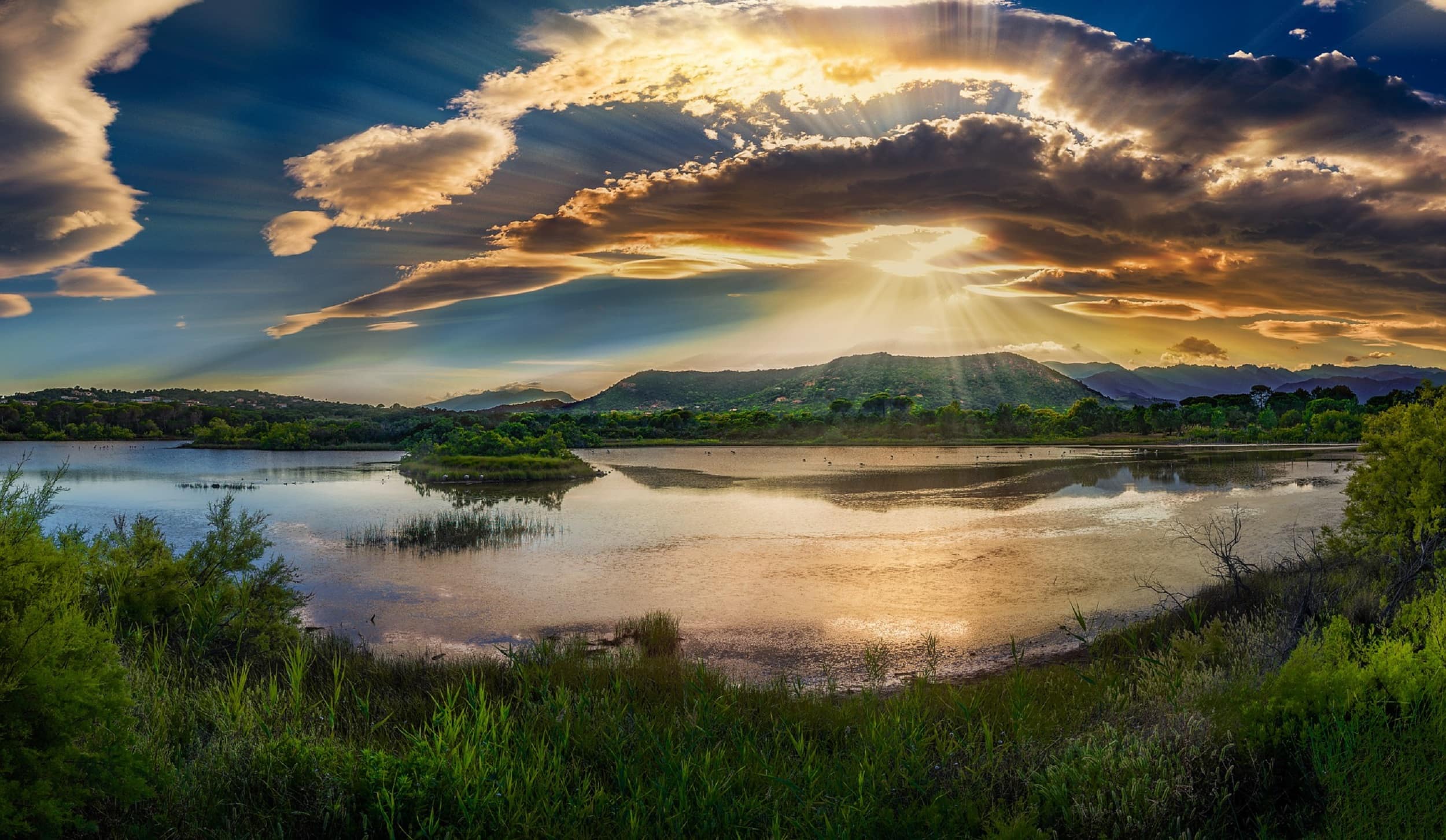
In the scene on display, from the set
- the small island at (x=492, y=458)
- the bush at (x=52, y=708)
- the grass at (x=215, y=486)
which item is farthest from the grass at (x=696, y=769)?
the small island at (x=492, y=458)

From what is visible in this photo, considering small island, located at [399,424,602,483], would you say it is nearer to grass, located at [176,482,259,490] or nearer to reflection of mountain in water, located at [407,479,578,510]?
reflection of mountain in water, located at [407,479,578,510]

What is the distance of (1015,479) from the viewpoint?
4288 cm

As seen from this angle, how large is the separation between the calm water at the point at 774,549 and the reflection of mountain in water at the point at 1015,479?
324 millimetres

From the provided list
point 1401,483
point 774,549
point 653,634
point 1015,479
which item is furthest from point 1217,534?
point 1015,479

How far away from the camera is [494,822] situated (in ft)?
14.3

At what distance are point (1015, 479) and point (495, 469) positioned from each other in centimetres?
3084

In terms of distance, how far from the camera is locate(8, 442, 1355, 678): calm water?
14047 millimetres

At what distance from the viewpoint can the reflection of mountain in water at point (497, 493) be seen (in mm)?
33938

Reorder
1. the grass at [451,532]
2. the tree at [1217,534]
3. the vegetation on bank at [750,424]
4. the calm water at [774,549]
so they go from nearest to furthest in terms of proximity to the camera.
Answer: the calm water at [774,549] → the tree at [1217,534] → the grass at [451,532] → the vegetation on bank at [750,424]

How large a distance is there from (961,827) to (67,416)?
126242 millimetres

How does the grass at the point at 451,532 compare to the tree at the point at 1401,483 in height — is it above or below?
below

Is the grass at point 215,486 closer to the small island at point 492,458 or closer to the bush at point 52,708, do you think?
the small island at point 492,458

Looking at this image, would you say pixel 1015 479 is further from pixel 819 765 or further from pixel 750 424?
pixel 750 424

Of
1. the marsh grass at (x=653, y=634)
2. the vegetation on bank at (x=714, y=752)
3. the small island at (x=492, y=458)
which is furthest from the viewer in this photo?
the small island at (x=492, y=458)
